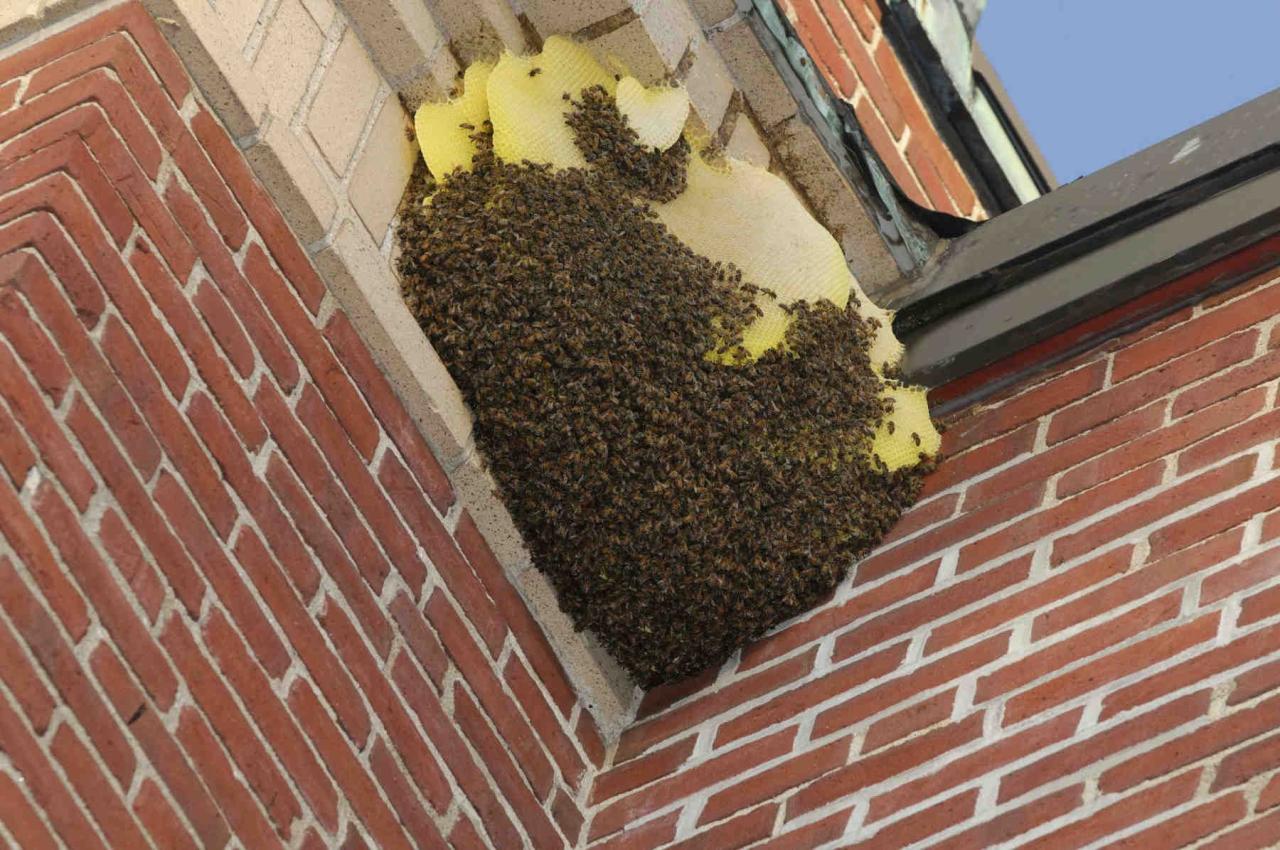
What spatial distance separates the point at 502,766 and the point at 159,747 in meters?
1.01

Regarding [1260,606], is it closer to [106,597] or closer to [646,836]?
[646,836]

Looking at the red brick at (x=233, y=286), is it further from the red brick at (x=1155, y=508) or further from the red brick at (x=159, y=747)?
the red brick at (x=1155, y=508)

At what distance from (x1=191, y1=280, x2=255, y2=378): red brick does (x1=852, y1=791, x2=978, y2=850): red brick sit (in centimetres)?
151

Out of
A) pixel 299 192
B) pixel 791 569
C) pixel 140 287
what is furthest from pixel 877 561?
pixel 140 287

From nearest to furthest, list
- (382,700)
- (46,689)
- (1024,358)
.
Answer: (46,689)
(382,700)
(1024,358)

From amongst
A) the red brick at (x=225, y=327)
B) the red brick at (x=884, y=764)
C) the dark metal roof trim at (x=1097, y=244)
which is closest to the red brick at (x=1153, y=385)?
the dark metal roof trim at (x=1097, y=244)

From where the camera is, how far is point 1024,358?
448cm

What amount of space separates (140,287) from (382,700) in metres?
0.91

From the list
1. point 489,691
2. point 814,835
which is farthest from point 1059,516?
point 489,691

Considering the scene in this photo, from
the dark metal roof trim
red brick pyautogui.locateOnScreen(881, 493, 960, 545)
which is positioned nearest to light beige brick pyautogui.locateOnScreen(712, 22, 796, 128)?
the dark metal roof trim

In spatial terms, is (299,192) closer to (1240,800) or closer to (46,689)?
(46,689)

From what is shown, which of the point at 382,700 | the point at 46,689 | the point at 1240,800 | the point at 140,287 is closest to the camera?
the point at 46,689

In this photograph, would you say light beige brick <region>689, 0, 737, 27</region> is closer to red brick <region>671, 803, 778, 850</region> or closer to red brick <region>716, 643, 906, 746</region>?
red brick <region>716, 643, 906, 746</region>

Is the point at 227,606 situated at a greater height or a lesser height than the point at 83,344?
lesser
